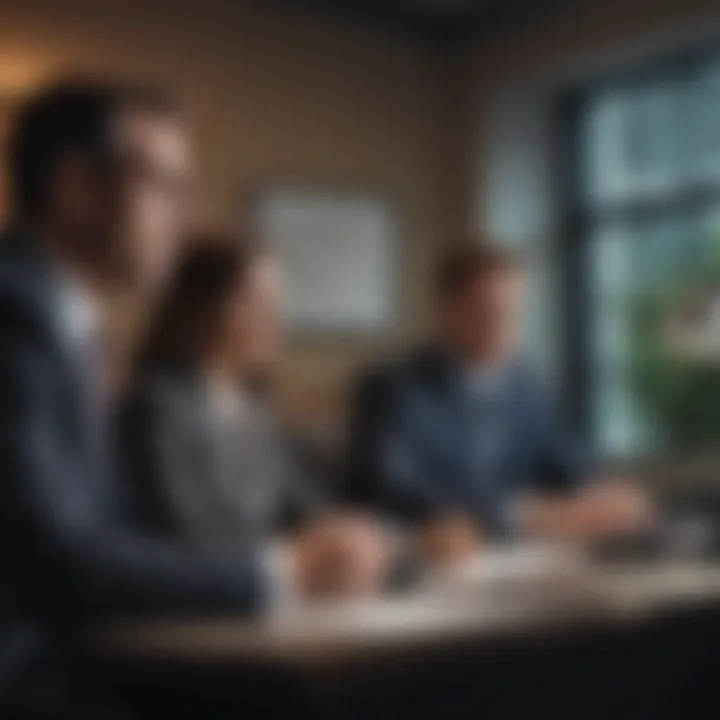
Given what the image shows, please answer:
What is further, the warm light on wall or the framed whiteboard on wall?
the framed whiteboard on wall

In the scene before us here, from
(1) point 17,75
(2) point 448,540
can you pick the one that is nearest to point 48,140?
(1) point 17,75

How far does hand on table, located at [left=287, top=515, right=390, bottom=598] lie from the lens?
0.44 metres

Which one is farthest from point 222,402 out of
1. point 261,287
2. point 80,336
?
point 80,336

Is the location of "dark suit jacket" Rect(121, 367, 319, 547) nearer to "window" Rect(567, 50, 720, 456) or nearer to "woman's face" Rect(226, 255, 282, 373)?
"woman's face" Rect(226, 255, 282, 373)

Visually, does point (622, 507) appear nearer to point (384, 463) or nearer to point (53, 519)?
point (384, 463)

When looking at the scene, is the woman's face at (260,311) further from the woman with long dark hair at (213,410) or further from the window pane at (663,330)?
the window pane at (663,330)

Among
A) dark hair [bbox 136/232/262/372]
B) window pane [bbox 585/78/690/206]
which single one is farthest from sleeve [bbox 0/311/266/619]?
window pane [bbox 585/78/690/206]

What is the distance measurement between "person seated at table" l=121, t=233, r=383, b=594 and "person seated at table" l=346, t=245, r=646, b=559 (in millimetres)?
37

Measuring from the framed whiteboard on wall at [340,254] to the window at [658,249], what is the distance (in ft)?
0.28

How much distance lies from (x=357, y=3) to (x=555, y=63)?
0.08 m

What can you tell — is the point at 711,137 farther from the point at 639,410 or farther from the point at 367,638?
the point at 367,638

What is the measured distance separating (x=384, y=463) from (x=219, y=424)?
0.08m

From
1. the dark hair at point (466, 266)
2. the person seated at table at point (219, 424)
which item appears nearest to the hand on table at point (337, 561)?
the person seated at table at point (219, 424)

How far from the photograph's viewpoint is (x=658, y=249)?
488mm
